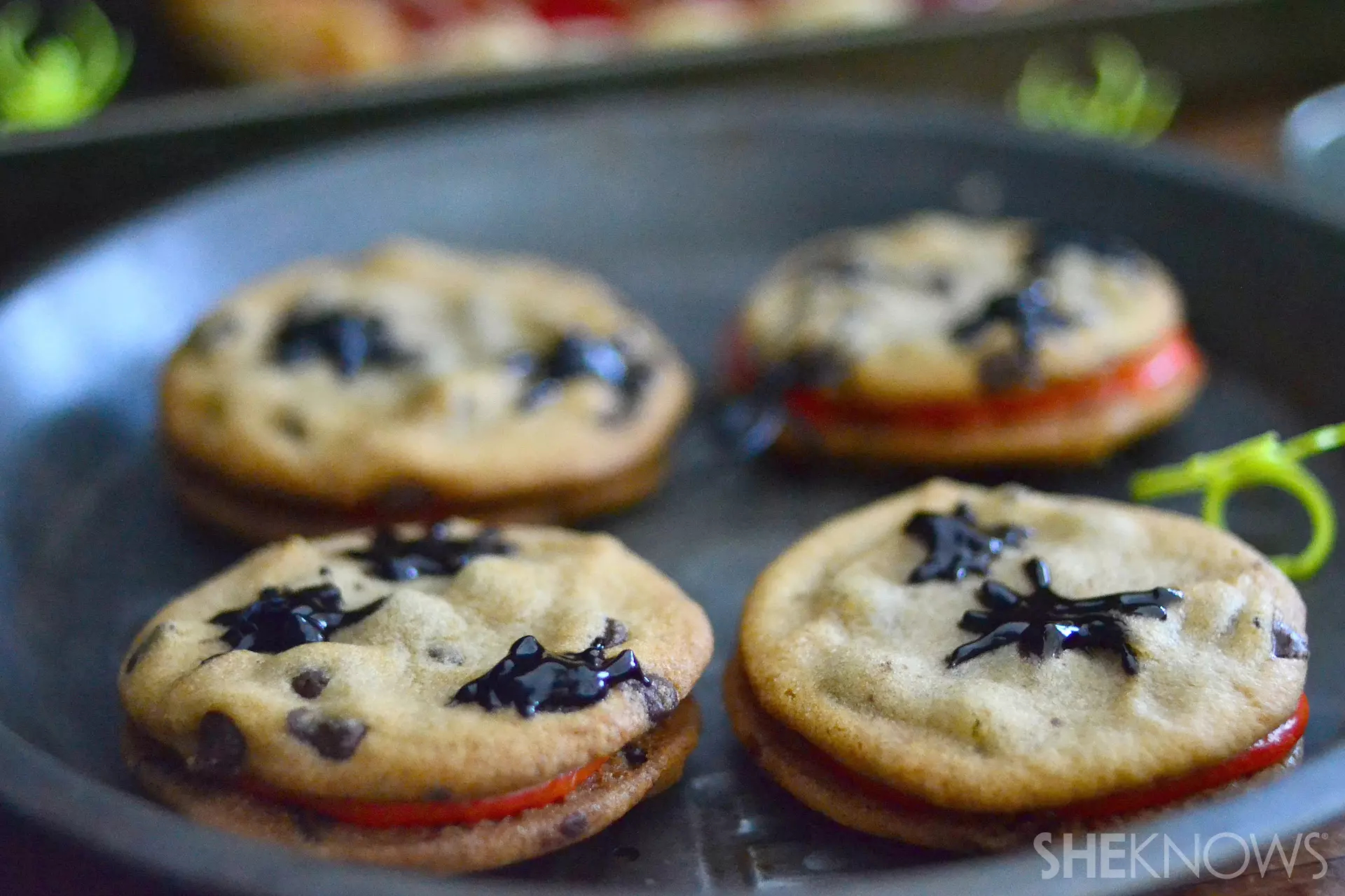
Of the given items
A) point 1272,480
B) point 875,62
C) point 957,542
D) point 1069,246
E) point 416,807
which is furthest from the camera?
point 875,62

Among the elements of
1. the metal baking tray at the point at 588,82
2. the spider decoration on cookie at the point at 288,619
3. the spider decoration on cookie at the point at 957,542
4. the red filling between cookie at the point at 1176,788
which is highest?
the metal baking tray at the point at 588,82

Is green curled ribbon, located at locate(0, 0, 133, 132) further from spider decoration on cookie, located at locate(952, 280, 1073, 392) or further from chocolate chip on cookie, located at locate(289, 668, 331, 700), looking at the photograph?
spider decoration on cookie, located at locate(952, 280, 1073, 392)

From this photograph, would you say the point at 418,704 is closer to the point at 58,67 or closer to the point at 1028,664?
the point at 1028,664

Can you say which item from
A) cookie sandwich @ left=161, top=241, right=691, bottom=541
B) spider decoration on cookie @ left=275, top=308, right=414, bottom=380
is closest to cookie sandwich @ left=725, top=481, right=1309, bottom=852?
cookie sandwich @ left=161, top=241, right=691, bottom=541

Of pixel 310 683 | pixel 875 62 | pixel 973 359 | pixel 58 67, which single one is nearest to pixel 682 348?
pixel 973 359

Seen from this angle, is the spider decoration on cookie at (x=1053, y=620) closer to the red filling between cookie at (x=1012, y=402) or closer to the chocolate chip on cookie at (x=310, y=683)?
the red filling between cookie at (x=1012, y=402)

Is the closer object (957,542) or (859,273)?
(957,542)

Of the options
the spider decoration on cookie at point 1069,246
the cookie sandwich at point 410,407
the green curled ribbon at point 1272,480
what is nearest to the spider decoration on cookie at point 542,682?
the cookie sandwich at point 410,407

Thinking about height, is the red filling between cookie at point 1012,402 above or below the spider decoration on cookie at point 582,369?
below
